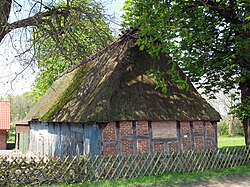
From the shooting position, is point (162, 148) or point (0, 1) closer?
point (0, 1)

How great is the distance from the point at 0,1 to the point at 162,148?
8121 millimetres

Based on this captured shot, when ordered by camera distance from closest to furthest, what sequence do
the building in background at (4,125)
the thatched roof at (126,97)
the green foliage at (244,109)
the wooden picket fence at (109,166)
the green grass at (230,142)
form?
the wooden picket fence at (109,166) < the thatched roof at (126,97) < the green foliage at (244,109) < the green grass at (230,142) < the building in background at (4,125)

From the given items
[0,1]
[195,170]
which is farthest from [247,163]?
[0,1]

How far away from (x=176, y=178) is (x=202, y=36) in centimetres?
674

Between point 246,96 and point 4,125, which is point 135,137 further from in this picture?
point 4,125

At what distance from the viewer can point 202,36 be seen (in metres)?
13.0

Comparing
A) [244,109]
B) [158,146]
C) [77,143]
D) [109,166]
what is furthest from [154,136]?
[244,109]

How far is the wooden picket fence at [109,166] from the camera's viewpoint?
29.0ft

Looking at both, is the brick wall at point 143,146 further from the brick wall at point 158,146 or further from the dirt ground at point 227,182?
the dirt ground at point 227,182

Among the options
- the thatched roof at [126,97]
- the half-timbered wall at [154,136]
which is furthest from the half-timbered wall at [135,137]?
the thatched roof at [126,97]

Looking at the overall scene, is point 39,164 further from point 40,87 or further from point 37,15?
point 40,87

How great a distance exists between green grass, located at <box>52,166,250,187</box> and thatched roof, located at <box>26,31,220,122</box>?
2256mm

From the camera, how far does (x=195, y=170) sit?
10984 millimetres

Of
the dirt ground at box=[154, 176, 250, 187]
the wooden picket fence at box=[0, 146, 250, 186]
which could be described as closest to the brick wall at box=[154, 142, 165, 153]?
the wooden picket fence at box=[0, 146, 250, 186]
